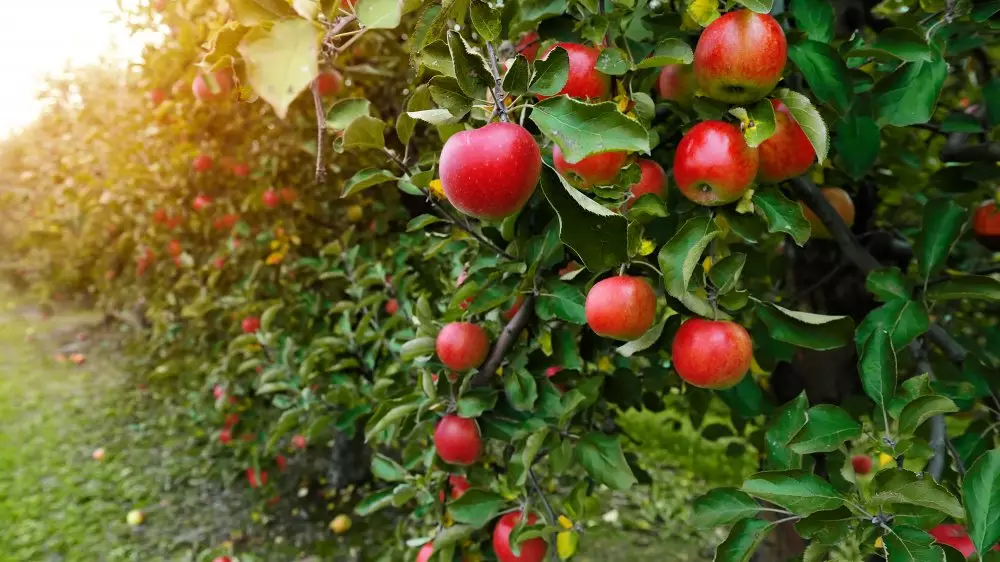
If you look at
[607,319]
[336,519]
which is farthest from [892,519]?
[336,519]

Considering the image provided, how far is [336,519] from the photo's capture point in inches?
133

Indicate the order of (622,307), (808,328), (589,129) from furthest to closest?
(808,328) → (622,307) → (589,129)

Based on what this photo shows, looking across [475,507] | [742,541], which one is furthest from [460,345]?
[742,541]

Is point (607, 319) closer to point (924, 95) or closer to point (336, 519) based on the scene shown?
point (924, 95)

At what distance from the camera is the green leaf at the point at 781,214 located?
32.4 inches

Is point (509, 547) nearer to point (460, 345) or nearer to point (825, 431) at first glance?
point (460, 345)

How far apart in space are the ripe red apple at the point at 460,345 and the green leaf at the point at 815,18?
78cm

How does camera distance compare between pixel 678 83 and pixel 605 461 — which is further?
pixel 605 461

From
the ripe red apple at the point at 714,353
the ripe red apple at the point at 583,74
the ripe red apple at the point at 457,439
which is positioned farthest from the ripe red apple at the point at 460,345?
the ripe red apple at the point at 583,74

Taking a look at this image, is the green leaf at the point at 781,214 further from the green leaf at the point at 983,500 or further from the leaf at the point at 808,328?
the green leaf at the point at 983,500

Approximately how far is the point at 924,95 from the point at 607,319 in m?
0.61

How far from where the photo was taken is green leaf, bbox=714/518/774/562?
91 centimetres

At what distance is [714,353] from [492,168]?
19.8 inches

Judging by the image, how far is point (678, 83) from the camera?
0.96 meters
